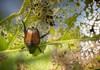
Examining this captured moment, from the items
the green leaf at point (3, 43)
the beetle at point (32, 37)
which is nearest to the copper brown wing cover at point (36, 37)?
the beetle at point (32, 37)

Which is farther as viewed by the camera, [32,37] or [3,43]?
[32,37]

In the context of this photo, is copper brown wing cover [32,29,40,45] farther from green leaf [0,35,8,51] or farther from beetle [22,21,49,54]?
green leaf [0,35,8,51]

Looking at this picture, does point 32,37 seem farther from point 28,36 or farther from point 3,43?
point 3,43

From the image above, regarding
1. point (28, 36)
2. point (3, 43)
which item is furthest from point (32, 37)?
point (3, 43)

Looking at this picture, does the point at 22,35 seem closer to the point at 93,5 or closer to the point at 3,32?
the point at 3,32

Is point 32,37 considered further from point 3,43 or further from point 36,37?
point 3,43

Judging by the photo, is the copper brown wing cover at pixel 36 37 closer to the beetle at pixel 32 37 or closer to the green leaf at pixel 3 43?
the beetle at pixel 32 37

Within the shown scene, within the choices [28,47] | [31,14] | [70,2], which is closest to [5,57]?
[28,47]

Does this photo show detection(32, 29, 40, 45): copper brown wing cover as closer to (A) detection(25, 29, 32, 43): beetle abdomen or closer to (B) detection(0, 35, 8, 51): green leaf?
(A) detection(25, 29, 32, 43): beetle abdomen

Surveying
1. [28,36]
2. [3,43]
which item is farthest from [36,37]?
[3,43]

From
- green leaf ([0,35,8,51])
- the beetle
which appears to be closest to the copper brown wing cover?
the beetle

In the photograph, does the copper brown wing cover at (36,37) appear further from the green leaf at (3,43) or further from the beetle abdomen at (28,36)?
the green leaf at (3,43)
